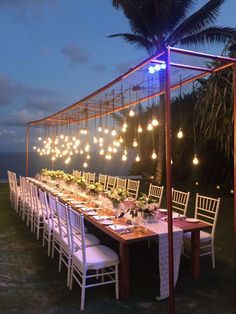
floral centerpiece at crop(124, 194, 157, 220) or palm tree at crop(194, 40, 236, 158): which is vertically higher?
palm tree at crop(194, 40, 236, 158)

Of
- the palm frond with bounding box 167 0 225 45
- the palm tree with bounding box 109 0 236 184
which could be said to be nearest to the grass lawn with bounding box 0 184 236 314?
the palm tree with bounding box 109 0 236 184

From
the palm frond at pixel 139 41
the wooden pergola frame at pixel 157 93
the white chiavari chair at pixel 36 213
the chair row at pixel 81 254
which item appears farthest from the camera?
the palm frond at pixel 139 41

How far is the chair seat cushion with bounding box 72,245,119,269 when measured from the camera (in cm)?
314

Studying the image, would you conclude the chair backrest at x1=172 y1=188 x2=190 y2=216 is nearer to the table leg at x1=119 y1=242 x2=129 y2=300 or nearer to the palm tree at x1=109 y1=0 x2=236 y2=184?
the table leg at x1=119 y1=242 x2=129 y2=300

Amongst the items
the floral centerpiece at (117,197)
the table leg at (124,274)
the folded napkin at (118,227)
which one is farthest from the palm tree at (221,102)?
the table leg at (124,274)

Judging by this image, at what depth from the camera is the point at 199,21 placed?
915cm

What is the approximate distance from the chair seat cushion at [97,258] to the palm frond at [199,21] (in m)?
7.97

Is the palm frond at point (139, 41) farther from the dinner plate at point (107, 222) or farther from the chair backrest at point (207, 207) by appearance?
the dinner plate at point (107, 222)

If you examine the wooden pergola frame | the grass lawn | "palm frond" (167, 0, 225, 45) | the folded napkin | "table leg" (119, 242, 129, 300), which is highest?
"palm frond" (167, 0, 225, 45)

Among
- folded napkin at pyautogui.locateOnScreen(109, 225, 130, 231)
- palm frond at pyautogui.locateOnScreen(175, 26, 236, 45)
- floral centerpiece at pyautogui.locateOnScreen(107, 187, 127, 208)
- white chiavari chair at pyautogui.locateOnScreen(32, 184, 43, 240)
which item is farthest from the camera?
palm frond at pyautogui.locateOnScreen(175, 26, 236, 45)

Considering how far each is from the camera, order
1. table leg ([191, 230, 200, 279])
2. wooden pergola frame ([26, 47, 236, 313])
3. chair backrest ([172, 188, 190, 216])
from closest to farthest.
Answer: wooden pergola frame ([26, 47, 236, 313]) → table leg ([191, 230, 200, 279]) → chair backrest ([172, 188, 190, 216])

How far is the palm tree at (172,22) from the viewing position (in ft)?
29.7

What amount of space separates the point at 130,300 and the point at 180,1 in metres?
9.02

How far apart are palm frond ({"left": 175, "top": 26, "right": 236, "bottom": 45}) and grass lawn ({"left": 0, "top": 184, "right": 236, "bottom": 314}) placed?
6830mm
